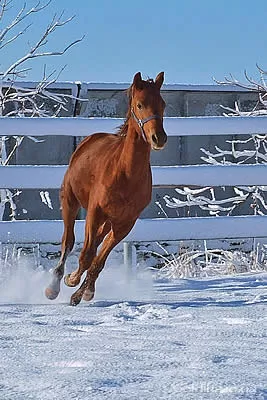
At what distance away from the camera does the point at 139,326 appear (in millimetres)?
3068

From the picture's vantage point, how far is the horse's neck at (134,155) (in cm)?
386

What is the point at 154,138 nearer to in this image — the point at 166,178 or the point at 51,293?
the point at 51,293

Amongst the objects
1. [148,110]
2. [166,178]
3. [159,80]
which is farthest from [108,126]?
[148,110]

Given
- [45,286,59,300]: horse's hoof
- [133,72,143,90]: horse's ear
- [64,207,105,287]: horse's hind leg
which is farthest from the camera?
[45,286,59,300]: horse's hoof

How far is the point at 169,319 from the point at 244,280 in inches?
66.9

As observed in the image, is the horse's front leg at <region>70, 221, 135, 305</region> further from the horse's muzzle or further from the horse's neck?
the horse's muzzle

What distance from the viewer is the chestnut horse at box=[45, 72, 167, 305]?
12.4ft

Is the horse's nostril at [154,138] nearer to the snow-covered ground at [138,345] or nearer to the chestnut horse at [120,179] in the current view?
the chestnut horse at [120,179]

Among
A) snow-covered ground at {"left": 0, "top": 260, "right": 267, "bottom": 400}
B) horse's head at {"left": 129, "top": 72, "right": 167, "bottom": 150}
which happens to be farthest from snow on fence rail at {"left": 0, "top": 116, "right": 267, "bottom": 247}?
horse's head at {"left": 129, "top": 72, "right": 167, "bottom": 150}

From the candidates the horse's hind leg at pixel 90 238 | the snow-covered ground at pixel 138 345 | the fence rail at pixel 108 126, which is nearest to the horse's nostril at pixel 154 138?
the horse's hind leg at pixel 90 238

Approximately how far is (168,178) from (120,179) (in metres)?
1.49

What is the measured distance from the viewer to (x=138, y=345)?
8.63 feet

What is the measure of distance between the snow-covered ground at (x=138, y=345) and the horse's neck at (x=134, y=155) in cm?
66

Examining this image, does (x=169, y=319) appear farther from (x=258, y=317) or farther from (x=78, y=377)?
(x=78, y=377)
